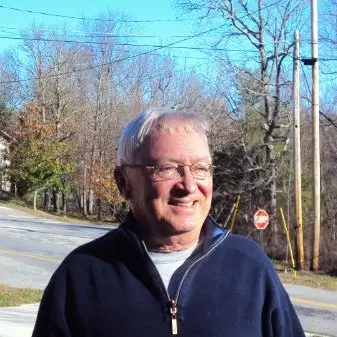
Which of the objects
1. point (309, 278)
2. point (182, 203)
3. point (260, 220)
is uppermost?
point (182, 203)

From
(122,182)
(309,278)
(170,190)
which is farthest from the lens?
(309,278)

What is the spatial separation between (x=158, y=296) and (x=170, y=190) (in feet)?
1.11

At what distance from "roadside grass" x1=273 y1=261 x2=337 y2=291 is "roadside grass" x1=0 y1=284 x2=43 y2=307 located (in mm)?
6996

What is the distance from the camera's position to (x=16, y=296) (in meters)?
10.8

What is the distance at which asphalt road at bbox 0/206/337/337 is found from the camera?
1039 centimetres

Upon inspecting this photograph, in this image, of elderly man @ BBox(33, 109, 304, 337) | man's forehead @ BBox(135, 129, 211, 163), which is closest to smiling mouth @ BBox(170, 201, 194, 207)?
elderly man @ BBox(33, 109, 304, 337)

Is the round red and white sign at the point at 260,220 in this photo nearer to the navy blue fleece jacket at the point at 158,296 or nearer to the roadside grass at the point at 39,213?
the navy blue fleece jacket at the point at 158,296

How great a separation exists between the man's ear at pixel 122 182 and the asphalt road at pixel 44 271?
17.2ft

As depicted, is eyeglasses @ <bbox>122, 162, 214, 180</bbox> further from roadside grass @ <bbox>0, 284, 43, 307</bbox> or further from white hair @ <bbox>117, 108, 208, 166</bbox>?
roadside grass @ <bbox>0, 284, 43, 307</bbox>

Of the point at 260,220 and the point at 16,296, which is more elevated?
A: the point at 260,220

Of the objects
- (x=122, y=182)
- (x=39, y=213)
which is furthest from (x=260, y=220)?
(x=39, y=213)

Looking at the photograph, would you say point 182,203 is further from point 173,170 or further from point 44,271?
point 44,271

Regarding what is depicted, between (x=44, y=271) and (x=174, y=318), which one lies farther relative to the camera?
(x=44, y=271)

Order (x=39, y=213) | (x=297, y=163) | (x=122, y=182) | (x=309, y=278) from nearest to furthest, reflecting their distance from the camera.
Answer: (x=122, y=182) → (x=309, y=278) → (x=297, y=163) → (x=39, y=213)
